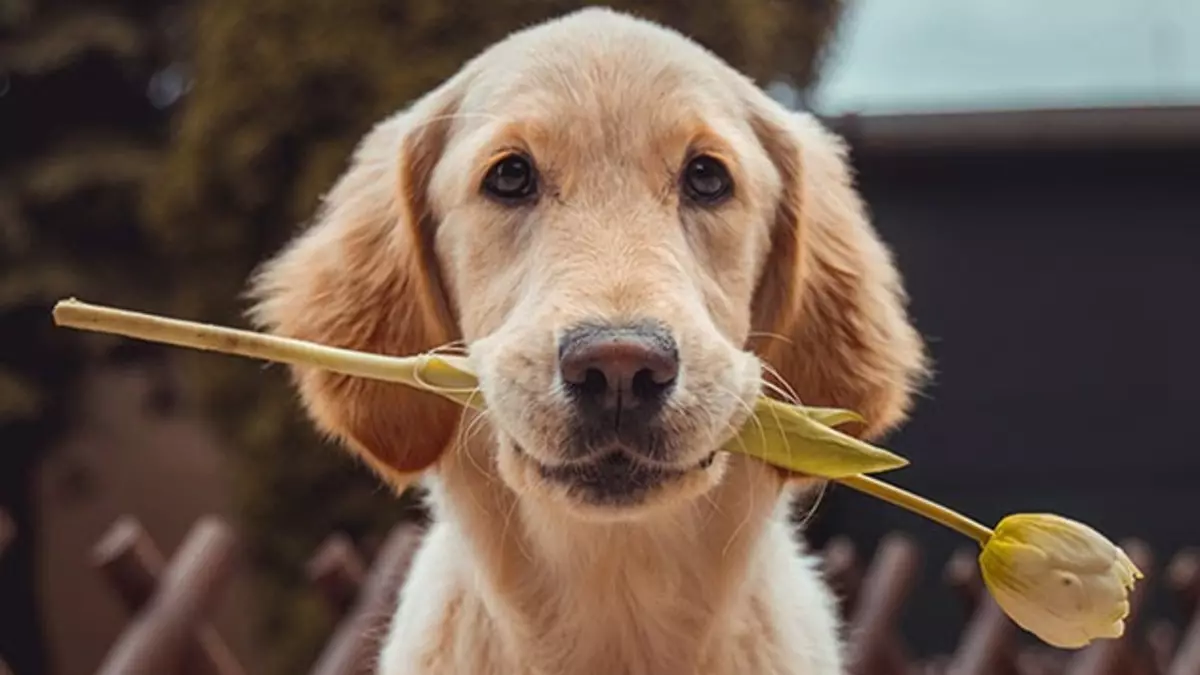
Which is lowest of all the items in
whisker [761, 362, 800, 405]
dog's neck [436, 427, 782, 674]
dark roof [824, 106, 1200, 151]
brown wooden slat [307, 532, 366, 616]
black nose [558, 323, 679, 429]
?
brown wooden slat [307, 532, 366, 616]

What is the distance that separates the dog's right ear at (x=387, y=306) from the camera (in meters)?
2.05

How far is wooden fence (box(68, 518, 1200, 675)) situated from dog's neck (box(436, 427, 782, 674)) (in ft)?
2.64

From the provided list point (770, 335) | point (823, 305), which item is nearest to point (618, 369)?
point (770, 335)

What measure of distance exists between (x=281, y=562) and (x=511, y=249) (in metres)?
2.82

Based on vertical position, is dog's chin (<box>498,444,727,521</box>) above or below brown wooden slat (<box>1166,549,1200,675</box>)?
above

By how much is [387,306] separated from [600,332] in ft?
1.95

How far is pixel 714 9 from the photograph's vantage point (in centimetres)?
427

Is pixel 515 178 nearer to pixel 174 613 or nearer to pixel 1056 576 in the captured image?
pixel 1056 576

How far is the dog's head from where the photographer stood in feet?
5.29

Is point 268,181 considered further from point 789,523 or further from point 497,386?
point 497,386

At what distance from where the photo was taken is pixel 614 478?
1.63 meters

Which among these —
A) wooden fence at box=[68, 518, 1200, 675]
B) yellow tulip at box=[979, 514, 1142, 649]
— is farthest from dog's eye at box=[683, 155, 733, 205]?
Answer: wooden fence at box=[68, 518, 1200, 675]

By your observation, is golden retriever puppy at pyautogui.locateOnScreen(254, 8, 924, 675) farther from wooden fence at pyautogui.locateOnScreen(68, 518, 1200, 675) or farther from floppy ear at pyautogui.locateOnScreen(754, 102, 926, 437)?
wooden fence at pyautogui.locateOnScreen(68, 518, 1200, 675)

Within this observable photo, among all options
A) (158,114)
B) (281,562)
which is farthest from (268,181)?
(158,114)
